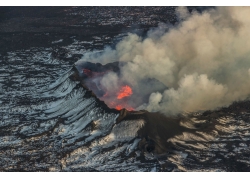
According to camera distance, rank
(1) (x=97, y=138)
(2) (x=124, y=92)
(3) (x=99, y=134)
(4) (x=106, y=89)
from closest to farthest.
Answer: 1. (1) (x=97, y=138)
2. (3) (x=99, y=134)
3. (2) (x=124, y=92)
4. (4) (x=106, y=89)

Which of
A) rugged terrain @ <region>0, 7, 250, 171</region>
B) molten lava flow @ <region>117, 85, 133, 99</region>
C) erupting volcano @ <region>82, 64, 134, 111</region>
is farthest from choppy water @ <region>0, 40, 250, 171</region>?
molten lava flow @ <region>117, 85, 133, 99</region>

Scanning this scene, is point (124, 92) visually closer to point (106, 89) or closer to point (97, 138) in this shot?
point (106, 89)

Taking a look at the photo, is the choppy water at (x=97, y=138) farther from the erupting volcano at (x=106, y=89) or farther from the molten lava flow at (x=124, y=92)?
the molten lava flow at (x=124, y=92)

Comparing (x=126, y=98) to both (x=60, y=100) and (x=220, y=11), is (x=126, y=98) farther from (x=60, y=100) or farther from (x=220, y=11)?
(x=220, y=11)

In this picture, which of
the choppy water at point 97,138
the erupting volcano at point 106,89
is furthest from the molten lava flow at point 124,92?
the choppy water at point 97,138

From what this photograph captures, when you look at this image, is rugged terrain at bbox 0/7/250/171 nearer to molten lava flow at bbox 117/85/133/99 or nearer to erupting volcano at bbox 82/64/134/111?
erupting volcano at bbox 82/64/134/111

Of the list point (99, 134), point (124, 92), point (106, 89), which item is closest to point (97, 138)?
point (99, 134)

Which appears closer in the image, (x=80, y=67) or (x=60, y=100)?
(x=60, y=100)

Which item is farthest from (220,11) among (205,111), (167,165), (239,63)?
(167,165)
